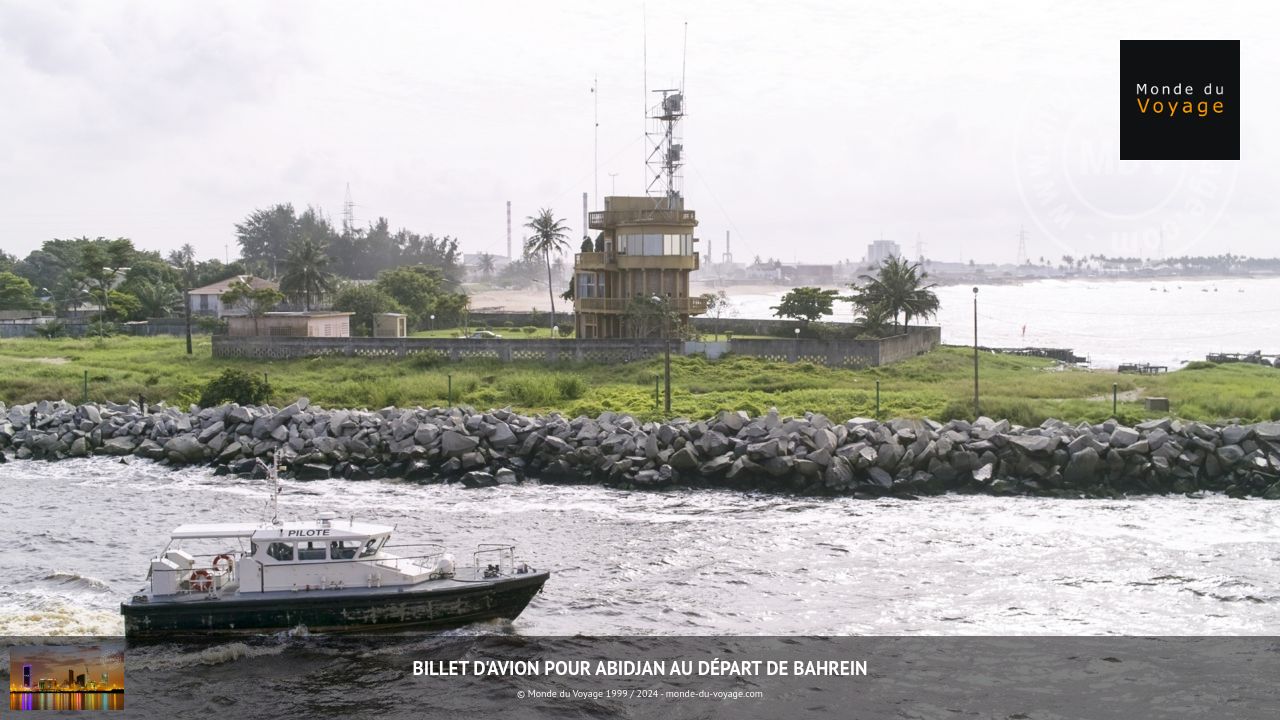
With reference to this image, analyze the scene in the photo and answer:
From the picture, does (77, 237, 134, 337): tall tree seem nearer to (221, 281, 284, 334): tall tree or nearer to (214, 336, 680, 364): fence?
(221, 281, 284, 334): tall tree

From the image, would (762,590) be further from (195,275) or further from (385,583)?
(195,275)

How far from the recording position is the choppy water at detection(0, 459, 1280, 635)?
29.8 metres

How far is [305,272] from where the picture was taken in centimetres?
10462

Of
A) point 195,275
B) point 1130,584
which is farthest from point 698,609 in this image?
point 195,275

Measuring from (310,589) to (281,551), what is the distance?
1.21 m

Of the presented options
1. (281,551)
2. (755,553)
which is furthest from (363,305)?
(281,551)

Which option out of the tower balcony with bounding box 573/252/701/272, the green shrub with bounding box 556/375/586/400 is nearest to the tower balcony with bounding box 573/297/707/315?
the tower balcony with bounding box 573/252/701/272

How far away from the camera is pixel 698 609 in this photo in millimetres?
30516

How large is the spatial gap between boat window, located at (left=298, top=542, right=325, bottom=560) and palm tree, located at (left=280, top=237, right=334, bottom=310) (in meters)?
78.9

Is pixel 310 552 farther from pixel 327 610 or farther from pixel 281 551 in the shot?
pixel 327 610

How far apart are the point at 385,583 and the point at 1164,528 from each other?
2495cm

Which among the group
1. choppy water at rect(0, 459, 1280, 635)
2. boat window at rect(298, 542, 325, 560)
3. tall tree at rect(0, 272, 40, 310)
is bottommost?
choppy water at rect(0, 459, 1280, 635)

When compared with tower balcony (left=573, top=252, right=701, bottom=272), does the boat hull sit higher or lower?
lower

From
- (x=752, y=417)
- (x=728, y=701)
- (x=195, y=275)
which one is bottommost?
(x=728, y=701)
